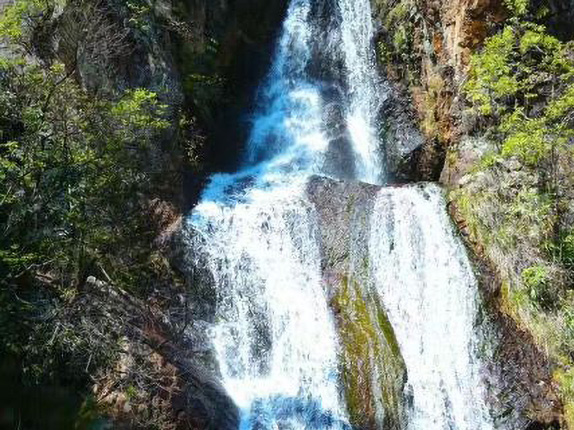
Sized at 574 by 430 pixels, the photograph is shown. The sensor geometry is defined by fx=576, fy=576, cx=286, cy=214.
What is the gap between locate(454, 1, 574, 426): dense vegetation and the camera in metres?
9.71

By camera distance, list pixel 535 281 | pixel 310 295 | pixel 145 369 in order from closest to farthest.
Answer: pixel 145 369 < pixel 535 281 < pixel 310 295

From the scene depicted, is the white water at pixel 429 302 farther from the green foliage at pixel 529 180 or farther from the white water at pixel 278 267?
the white water at pixel 278 267

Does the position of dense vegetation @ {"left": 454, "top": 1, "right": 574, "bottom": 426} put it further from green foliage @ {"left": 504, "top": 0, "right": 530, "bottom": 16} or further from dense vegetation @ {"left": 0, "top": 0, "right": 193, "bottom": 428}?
dense vegetation @ {"left": 0, "top": 0, "right": 193, "bottom": 428}

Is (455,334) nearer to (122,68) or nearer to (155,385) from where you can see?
(155,385)

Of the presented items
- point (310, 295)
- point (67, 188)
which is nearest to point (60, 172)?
point (67, 188)

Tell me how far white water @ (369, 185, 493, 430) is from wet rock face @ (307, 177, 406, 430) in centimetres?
22

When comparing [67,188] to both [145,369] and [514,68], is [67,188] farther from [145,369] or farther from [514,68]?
[514,68]

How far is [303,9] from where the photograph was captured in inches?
614

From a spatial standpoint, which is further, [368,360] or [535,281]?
[535,281]

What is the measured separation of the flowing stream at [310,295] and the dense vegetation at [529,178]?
2.57ft

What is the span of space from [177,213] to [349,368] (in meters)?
4.28

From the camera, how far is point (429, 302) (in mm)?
10125

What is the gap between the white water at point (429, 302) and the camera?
9195mm

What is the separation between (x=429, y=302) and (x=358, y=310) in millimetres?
1286
